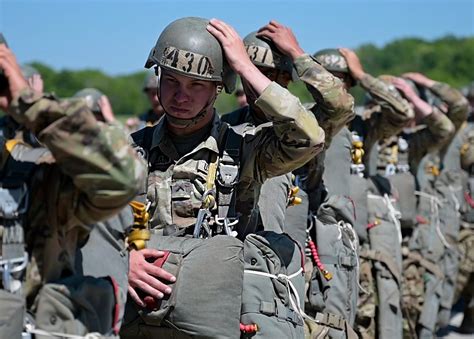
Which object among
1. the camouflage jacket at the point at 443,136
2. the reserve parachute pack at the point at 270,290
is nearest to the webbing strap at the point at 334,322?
the reserve parachute pack at the point at 270,290

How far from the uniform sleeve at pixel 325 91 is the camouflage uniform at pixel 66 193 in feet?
7.52

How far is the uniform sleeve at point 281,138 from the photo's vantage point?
5.61 metres

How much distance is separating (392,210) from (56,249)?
18.4 ft

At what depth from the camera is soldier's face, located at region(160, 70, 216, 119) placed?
19.4 feet

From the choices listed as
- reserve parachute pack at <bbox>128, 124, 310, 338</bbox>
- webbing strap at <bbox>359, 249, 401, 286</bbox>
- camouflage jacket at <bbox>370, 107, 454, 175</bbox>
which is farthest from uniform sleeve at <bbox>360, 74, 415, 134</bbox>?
reserve parachute pack at <bbox>128, 124, 310, 338</bbox>

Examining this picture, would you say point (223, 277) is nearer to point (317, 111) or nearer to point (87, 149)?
point (87, 149)

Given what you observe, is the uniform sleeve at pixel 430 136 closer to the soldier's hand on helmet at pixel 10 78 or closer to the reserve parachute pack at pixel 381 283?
the reserve parachute pack at pixel 381 283

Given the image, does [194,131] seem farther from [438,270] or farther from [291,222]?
[438,270]

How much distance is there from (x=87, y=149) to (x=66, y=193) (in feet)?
0.95

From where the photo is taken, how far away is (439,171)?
499 inches

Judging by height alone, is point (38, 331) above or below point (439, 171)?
above

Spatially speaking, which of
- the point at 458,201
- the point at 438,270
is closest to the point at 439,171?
the point at 458,201

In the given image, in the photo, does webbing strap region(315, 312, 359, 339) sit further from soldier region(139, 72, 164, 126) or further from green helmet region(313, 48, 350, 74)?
soldier region(139, 72, 164, 126)

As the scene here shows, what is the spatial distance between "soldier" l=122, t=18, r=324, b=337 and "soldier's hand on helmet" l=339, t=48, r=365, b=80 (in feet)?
9.60
